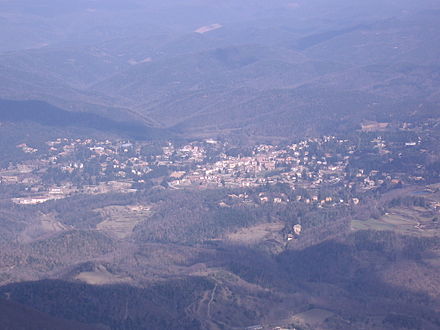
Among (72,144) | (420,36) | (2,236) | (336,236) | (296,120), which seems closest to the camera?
(336,236)

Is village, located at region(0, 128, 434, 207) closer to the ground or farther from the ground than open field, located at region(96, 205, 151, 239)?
closer to the ground

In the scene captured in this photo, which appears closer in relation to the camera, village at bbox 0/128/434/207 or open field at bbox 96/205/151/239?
open field at bbox 96/205/151/239

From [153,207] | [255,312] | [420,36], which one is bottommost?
[420,36]

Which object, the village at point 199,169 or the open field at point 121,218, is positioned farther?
the village at point 199,169

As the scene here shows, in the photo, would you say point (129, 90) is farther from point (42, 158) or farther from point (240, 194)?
point (240, 194)

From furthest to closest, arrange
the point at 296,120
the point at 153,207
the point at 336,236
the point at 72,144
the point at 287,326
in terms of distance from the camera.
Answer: the point at 296,120
the point at 72,144
the point at 153,207
the point at 336,236
the point at 287,326

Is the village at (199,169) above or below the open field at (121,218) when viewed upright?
below

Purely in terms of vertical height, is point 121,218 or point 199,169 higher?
point 121,218

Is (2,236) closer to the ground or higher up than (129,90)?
higher up

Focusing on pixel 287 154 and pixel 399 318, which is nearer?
pixel 399 318

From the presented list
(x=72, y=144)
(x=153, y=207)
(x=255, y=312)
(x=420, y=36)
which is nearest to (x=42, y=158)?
(x=72, y=144)

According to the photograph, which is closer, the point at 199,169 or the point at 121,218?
the point at 121,218
